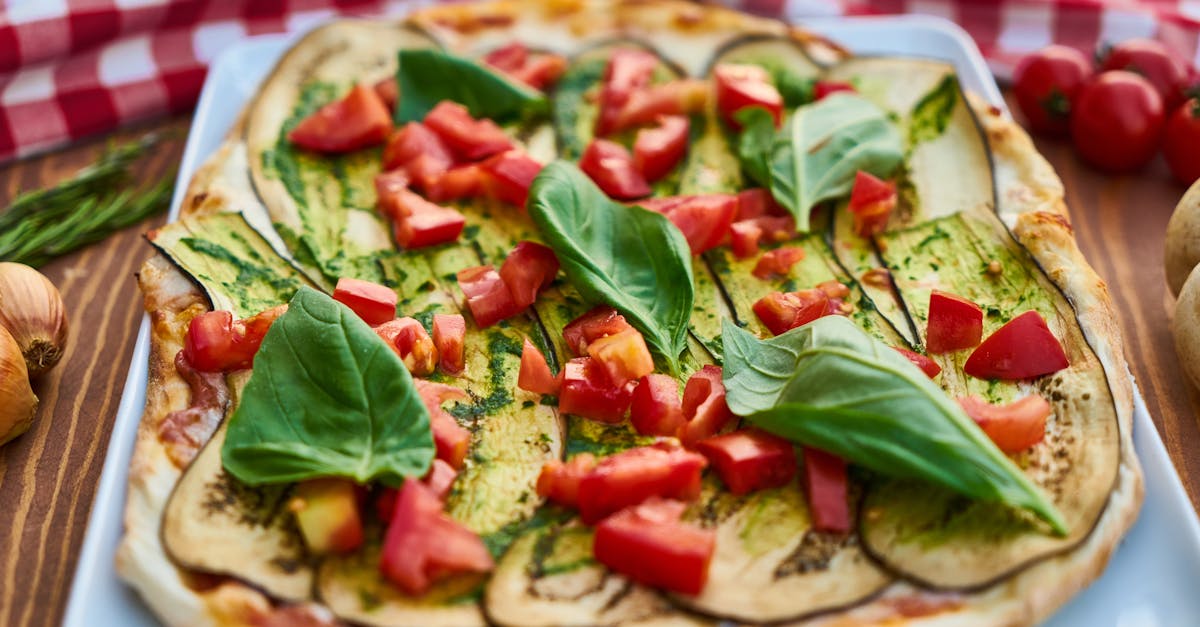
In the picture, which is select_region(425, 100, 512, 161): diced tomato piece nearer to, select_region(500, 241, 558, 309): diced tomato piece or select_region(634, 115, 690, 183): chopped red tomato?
select_region(634, 115, 690, 183): chopped red tomato

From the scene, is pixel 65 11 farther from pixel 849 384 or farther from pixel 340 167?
pixel 849 384

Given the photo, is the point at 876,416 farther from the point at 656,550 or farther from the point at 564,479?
the point at 564,479

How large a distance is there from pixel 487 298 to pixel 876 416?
1619mm

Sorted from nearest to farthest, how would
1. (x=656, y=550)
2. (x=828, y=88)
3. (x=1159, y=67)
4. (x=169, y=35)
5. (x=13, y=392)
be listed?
(x=656, y=550) < (x=13, y=392) < (x=828, y=88) < (x=1159, y=67) < (x=169, y=35)

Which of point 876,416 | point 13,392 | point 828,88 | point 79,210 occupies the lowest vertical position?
point 79,210

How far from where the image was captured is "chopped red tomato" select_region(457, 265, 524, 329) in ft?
13.8

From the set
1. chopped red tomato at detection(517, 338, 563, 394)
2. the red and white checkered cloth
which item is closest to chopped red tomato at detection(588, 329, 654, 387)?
chopped red tomato at detection(517, 338, 563, 394)

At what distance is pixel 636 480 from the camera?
335 centimetres

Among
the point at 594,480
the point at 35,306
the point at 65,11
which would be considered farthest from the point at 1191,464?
the point at 65,11

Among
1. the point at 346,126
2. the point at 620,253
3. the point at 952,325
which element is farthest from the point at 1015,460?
the point at 346,126

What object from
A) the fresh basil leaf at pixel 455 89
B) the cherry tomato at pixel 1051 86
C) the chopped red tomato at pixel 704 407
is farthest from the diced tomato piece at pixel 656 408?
the cherry tomato at pixel 1051 86

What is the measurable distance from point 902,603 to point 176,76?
5.11 metres

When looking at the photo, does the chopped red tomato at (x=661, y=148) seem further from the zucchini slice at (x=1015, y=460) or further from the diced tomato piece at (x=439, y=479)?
the diced tomato piece at (x=439, y=479)

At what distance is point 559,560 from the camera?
327 cm
